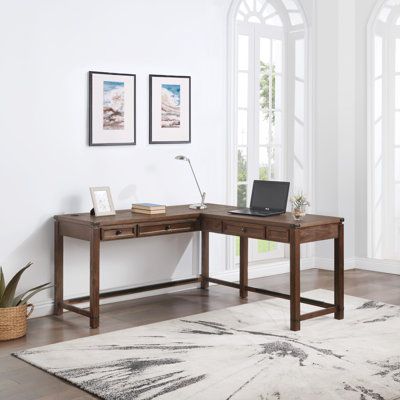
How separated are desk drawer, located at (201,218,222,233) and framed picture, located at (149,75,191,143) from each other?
880 millimetres

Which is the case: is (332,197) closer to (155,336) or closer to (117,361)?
(155,336)

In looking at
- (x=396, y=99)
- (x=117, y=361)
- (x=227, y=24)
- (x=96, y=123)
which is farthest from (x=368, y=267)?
(x=117, y=361)

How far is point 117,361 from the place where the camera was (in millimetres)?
4398

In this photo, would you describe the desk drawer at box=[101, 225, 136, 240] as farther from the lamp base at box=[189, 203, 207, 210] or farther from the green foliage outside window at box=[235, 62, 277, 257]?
the green foliage outside window at box=[235, 62, 277, 257]

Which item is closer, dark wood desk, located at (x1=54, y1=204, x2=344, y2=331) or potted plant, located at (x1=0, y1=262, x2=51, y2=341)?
potted plant, located at (x1=0, y1=262, x2=51, y2=341)

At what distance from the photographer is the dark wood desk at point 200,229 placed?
5.13 m

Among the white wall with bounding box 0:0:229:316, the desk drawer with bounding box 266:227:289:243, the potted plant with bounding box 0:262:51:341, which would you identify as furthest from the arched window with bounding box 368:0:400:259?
the potted plant with bounding box 0:262:51:341

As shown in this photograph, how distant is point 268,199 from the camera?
573 cm

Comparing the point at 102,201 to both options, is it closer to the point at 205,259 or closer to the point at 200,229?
the point at 200,229

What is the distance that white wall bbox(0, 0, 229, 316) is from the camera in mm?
5379

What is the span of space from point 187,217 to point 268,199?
67 cm

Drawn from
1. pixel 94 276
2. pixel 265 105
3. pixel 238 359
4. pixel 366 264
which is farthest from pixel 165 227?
pixel 366 264

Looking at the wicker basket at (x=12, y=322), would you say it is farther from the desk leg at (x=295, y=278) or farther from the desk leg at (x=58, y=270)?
the desk leg at (x=295, y=278)

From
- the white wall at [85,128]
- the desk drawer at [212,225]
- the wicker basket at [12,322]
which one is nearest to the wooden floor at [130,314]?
the wicker basket at [12,322]
